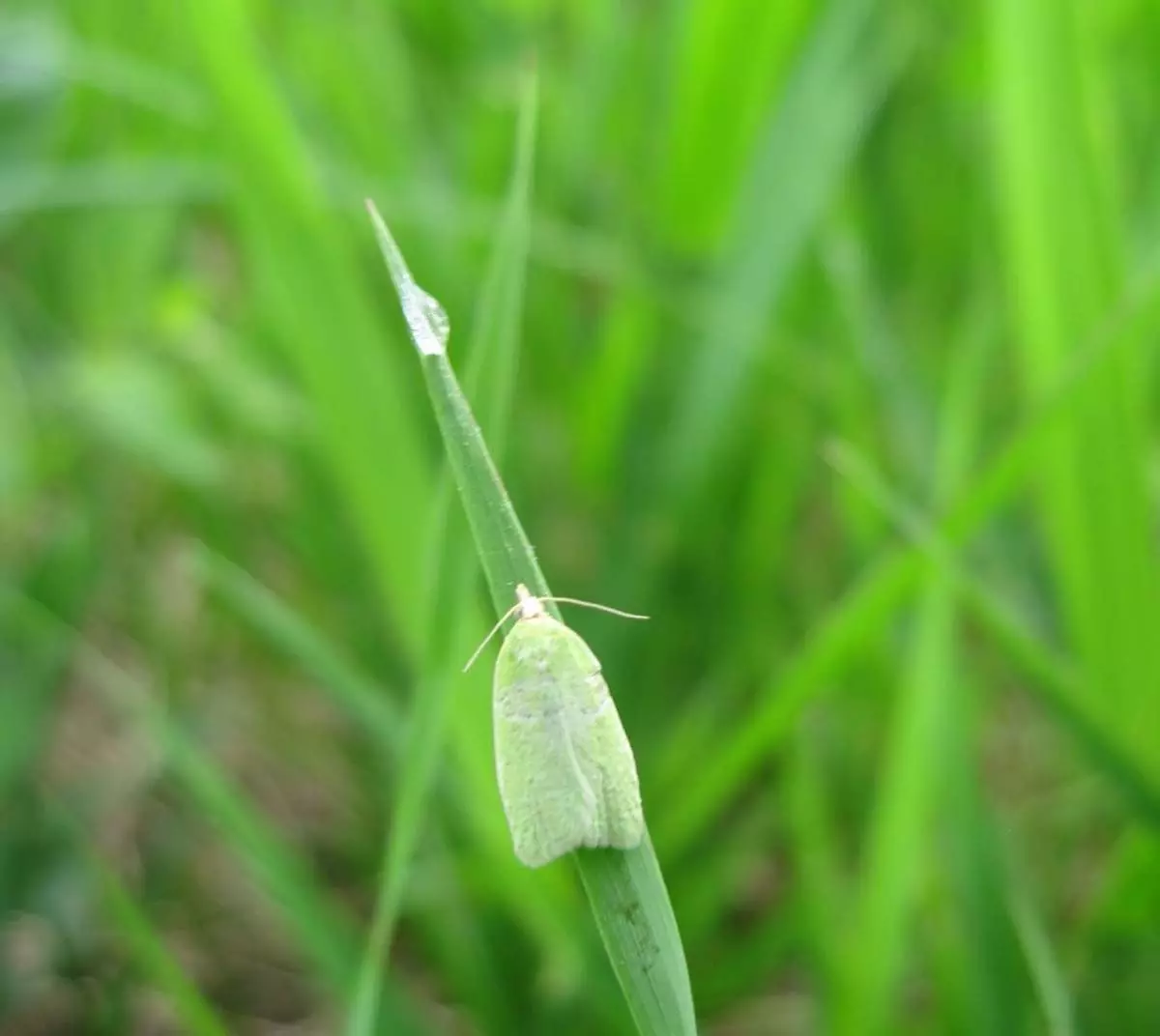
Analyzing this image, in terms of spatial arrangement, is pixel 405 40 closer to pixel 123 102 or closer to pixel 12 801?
pixel 123 102

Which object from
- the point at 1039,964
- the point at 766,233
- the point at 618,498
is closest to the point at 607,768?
the point at 1039,964

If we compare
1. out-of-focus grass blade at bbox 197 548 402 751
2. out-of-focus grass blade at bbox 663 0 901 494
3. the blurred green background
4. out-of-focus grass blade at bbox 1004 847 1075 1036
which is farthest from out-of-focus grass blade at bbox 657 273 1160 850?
out-of-focus grass blade at bbox 663 0 901 494

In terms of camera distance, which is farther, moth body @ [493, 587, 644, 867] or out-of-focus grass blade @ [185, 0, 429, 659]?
out-of-focus grass blade @ [185, 0, 429, 659]

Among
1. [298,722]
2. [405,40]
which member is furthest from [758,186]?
[298,722]

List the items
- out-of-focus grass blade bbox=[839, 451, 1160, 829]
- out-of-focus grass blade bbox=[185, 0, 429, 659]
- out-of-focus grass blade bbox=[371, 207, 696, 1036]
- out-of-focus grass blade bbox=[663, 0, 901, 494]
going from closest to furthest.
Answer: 1. out-of-focus grass blade bbox=[371, 207, 696, 1036]
2. out-of-focus grass blade bbox=[839, 451, 1160, 829]
3. out-of-focus grass blade bbox=[185, 0, 429, 659]
4. out-of-focus grass blade bbox=[663, 0, 901, 494]

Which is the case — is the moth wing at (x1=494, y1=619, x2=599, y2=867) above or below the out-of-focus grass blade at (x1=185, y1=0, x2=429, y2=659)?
below

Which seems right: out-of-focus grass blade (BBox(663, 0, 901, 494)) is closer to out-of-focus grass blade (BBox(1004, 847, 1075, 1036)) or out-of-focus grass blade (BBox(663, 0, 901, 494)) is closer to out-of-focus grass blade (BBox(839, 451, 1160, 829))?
out-of-focus grass blade (BBox(839, 451, 1160, 829))

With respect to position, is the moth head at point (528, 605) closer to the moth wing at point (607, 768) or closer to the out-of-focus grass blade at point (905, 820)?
the moth wing at point (607, 768)
